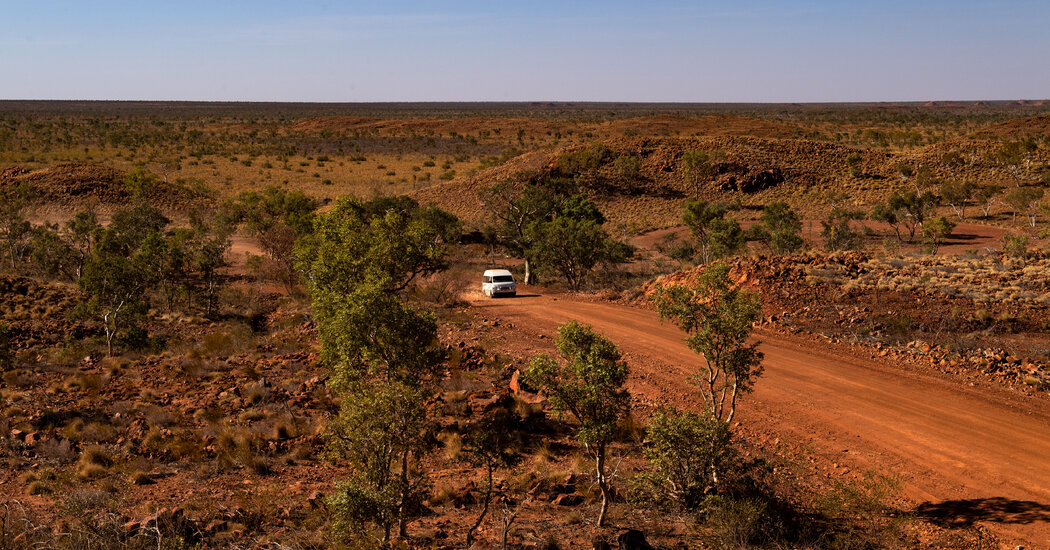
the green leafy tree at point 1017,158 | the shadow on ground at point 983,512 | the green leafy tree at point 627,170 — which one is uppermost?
the green leafy tree at point 1017,158

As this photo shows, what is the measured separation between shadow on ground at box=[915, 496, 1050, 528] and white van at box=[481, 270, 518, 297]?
22798 millimetres

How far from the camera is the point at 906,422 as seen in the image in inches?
628

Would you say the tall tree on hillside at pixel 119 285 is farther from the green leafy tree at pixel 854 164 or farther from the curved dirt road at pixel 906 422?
the green leafy tree at pixel 854 164

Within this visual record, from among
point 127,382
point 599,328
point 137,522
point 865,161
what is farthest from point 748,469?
point 865,161

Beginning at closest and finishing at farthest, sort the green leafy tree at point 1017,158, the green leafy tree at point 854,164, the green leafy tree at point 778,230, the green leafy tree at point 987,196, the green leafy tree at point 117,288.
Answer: the green leafy tree at point 117,288 → the green leafy tree at point 778,230 → the green leafy tree at point 987,196 → the green leafy tree at point 1017,158 → the green leafy tree at point 854,164

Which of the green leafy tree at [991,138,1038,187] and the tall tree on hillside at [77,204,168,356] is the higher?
the green leafy tree at [991,138,1038,187]

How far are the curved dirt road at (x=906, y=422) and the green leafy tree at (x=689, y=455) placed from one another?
382 cm

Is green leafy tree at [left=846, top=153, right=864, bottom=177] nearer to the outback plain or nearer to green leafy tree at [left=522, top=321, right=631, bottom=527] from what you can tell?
the outback plain

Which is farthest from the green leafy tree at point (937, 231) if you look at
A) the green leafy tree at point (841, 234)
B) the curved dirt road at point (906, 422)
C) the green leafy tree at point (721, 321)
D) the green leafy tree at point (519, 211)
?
the green leafy tree at point (721, 321)

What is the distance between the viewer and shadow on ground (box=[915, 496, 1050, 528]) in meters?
11.8

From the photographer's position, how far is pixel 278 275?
122 feet

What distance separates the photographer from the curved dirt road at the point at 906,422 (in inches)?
494

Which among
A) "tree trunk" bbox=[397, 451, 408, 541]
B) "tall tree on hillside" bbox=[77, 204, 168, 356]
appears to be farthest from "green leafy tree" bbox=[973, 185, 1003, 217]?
"tall tree on hillside" bbox=[77, 204, 168, 356]

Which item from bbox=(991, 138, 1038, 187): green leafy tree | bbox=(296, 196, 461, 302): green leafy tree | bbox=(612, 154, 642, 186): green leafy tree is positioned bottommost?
bbox=(296, 196, 461, 302): green leafy tree
